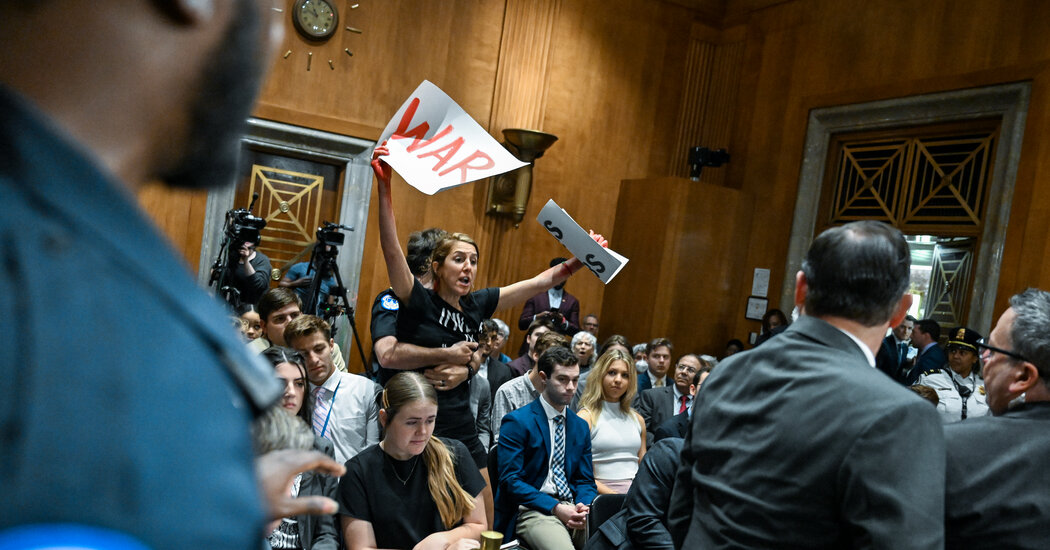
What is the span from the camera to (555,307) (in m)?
7.70

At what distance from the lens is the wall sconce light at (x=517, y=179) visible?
802 centimetres

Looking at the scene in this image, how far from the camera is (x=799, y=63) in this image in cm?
855

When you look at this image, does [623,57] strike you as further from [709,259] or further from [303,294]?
[303,294]

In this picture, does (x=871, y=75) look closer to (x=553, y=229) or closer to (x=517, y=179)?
(x=517, y=179)

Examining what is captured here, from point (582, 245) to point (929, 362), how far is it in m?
4.20

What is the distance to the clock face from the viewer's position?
727cm

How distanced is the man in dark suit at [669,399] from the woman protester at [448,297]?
84.0 inches

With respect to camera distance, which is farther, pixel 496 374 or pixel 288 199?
pixel 288 199

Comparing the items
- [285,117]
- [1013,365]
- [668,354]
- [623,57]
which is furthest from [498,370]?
[623,57]

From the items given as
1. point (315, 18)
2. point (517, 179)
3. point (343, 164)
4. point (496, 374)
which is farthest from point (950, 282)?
point (315, 18)

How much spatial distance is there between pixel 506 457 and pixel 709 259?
17.2 ft

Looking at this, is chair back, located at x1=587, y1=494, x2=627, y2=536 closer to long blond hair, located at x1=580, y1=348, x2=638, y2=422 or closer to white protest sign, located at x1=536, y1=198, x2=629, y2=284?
white protest sign, located at x1=536, y1=198, x2=629, y2=284

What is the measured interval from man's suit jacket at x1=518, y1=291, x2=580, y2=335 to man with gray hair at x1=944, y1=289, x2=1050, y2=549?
19.3 feet

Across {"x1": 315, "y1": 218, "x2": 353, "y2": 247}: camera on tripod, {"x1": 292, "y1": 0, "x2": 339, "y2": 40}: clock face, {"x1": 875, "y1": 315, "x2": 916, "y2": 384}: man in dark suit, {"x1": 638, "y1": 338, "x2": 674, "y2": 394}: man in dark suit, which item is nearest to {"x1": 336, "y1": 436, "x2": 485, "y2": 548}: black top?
{"x1": 315, "y1": 218, "x2": 353, "y2": 247}: camera on tripod
